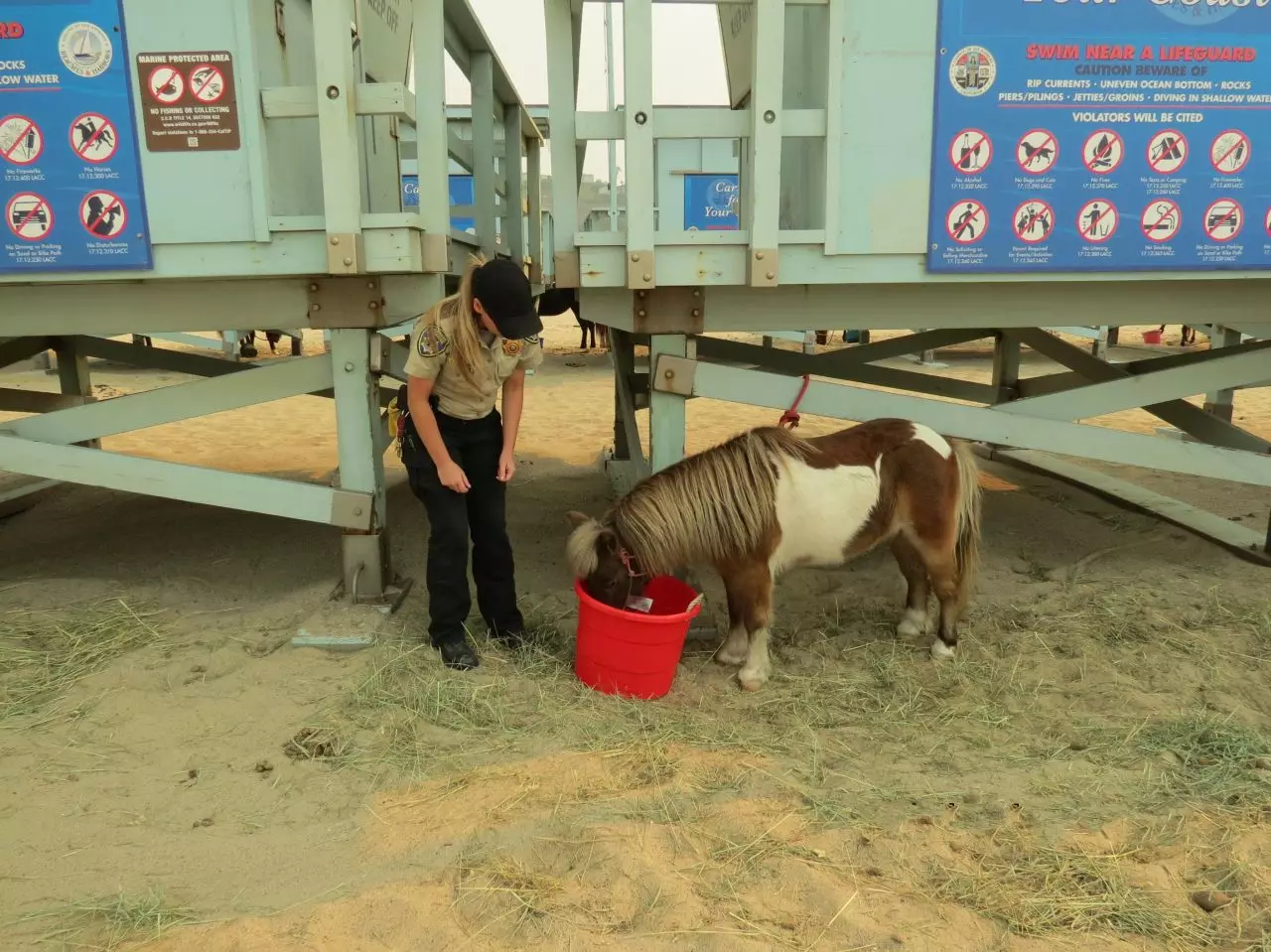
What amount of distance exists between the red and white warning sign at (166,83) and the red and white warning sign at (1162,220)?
3.92 m

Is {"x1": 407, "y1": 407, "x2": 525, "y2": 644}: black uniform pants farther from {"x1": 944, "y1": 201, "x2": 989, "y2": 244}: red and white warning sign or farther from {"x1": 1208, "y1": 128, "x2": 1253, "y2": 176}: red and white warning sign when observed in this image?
{"x1": 1208, "y1": 128, "x2": 1253, "y2": 176}: red and white warning sign

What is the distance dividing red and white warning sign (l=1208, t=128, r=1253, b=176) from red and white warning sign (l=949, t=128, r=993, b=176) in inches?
37.0

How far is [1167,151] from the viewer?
3.69m

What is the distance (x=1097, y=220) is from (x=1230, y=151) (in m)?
0.59

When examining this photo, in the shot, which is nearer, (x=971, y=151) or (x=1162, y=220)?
(x=971, y=151)

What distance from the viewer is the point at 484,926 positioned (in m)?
2.19

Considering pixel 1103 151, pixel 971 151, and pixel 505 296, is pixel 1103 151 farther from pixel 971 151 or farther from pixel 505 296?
pixel 505 296

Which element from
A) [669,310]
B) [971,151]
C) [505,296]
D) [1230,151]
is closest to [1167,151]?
[1230,151]

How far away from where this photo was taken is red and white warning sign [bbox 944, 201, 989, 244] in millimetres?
3705

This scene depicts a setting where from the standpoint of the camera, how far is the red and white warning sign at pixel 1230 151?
3.69m

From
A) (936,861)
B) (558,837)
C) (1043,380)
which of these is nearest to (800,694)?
(936,861)

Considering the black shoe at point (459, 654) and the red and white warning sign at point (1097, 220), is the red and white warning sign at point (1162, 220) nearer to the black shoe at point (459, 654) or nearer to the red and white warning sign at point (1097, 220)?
the red and white warning sign at point (1097, 220)

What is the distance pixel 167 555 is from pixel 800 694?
11.4 feet

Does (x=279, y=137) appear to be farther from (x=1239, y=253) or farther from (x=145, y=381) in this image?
(x=145, y=381)
